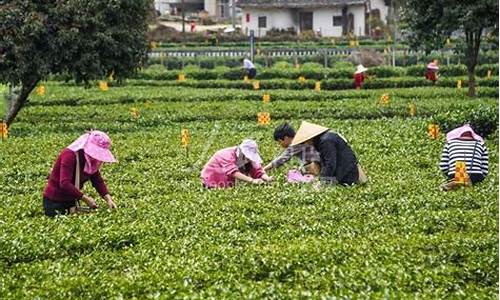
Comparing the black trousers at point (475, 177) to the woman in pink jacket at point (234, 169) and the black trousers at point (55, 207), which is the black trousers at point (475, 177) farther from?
the black trousers at point (55, 207)

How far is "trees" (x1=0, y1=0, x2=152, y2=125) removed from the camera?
22.8 meters

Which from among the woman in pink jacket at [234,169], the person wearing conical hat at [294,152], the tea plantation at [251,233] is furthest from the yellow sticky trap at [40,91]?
the person wearing conical hat at [294,152]

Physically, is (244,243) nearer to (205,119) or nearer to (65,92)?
(205,119)

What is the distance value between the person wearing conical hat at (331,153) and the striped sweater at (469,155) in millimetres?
1342

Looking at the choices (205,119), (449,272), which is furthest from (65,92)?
(449,272)

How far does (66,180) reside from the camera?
1096cm

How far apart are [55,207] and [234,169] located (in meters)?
2.88

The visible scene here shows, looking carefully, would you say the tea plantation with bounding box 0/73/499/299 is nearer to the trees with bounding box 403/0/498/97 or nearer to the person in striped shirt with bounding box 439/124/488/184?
the person in striped shirt with bounding box 439/124/488/184

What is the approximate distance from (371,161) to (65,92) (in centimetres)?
1892

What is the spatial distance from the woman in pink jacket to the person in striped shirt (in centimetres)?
262

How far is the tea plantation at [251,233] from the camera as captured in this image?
7.70 meters

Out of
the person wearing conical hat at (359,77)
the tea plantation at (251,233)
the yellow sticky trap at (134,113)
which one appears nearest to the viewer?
the tea plantation at (251,233)

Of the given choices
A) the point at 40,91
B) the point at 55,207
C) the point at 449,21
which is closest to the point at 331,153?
the point at 55,207

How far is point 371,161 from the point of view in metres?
15.8
